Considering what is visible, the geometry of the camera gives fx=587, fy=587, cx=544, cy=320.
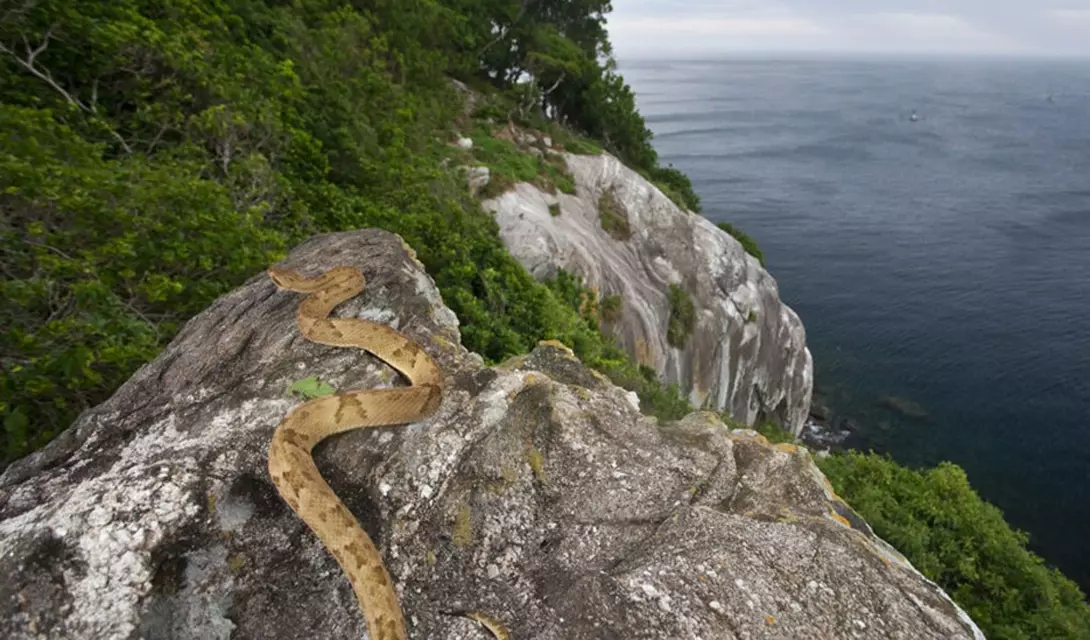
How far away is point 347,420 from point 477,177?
58.9ft

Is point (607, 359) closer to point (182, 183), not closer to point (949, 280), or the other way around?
point (182, 183)

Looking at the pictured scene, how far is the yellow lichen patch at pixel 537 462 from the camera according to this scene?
540 cm

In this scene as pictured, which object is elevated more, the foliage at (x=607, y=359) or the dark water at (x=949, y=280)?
the foliage at (x=607, y=359)

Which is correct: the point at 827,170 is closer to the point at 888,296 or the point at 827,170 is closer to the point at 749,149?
the point at 749,149

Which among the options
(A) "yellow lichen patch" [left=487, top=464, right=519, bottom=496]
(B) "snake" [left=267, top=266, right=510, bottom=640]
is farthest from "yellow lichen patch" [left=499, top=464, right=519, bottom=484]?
(B) "snake" [left=267, top=266, right=510, bottom=640]

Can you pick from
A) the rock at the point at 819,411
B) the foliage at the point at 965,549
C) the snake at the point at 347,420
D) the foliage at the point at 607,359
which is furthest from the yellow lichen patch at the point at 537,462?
the rock at the point at 819,411

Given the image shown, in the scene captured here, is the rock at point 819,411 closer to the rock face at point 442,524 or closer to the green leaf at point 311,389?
the rock face at point 442,524

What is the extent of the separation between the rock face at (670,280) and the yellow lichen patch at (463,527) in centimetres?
1536

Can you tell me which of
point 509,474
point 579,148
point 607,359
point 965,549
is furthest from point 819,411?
point 509,474

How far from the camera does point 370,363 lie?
6051 millimetres

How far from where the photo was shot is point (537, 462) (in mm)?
5504

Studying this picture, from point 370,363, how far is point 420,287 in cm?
171

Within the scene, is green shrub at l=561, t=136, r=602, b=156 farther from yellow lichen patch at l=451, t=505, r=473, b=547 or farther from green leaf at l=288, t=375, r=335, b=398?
yellow lichen patch at l=451, t=505, r=473, b=547

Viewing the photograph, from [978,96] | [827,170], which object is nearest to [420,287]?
[827,170]
